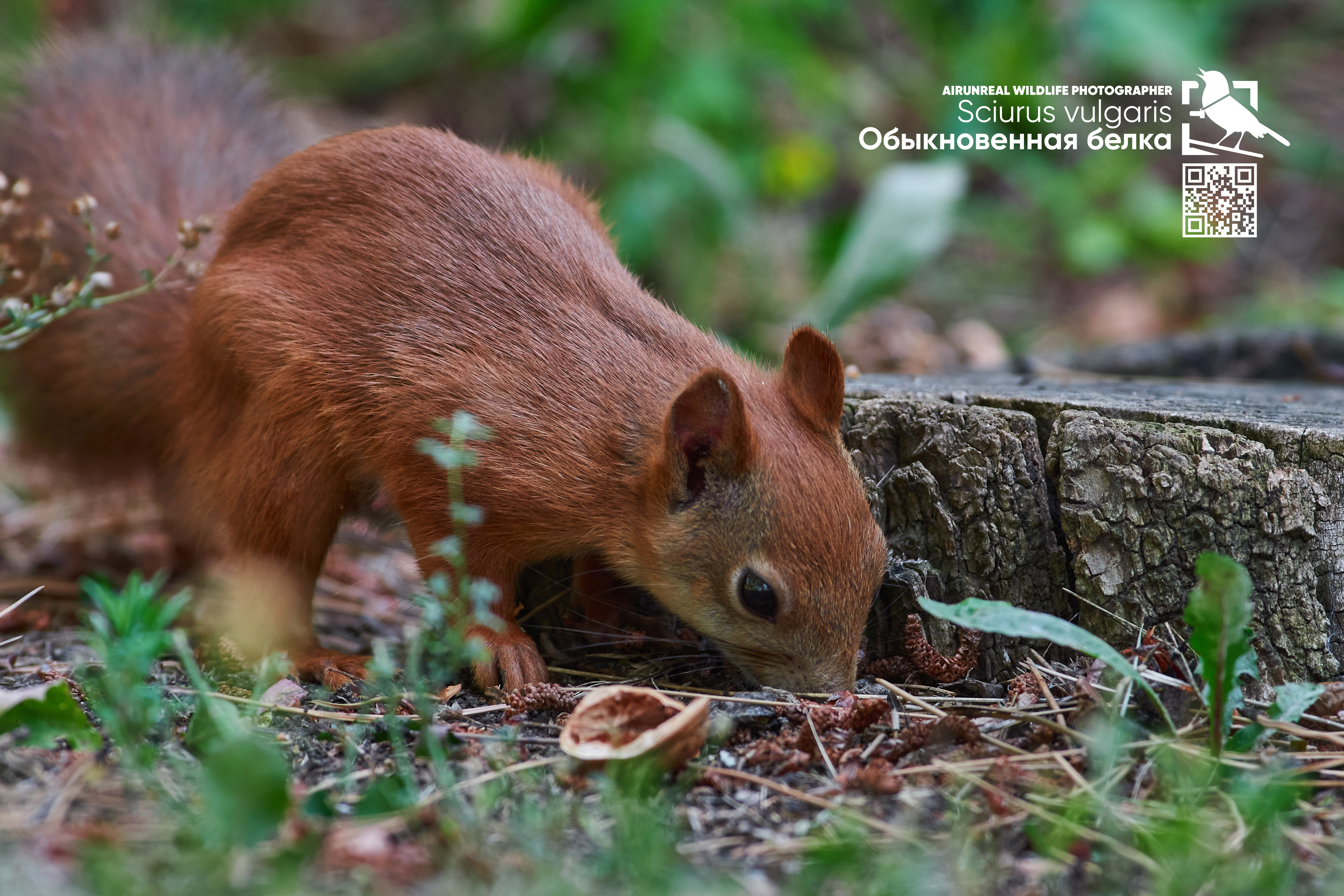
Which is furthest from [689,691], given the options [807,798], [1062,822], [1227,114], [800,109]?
[1227,114]

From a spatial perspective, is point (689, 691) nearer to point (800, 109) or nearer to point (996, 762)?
point (996, 762)

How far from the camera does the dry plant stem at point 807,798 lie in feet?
6.79

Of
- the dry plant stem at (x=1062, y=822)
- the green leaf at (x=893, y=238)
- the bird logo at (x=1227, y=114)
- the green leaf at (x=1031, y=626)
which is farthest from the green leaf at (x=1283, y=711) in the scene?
the bird logo at (x=1227, y=114)

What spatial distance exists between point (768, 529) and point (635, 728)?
0.60 m

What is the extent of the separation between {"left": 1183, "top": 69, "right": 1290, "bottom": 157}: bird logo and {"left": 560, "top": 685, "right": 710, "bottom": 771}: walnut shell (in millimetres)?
4379

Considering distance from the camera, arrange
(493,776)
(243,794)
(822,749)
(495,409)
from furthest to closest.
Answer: (495,409)
(822,749)
(493,776)
(243,794)

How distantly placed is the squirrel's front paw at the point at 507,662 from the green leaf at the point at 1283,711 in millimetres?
1570

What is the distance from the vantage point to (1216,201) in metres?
7.02

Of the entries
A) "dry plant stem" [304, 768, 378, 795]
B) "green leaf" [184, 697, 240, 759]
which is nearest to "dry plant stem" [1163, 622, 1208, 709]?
"dry plant stem" [304, 768, 378, 795]

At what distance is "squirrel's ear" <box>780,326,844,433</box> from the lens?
114 inches

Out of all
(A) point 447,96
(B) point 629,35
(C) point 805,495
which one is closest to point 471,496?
(C) point 805,495

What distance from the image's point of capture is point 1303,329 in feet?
16.2

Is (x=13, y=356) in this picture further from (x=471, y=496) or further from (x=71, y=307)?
(x=471, y=496)

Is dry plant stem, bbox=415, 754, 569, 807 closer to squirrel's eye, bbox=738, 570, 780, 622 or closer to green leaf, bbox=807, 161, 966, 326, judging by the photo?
squirrel's eye, bbox=738, 570, 780, 622
